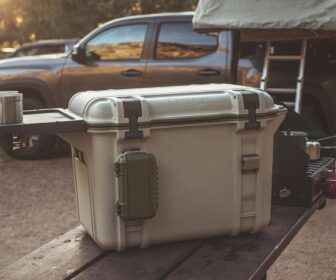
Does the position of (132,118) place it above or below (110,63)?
above

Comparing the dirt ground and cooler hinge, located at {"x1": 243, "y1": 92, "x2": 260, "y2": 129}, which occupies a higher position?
cooler hinge, located at {"x1": 243, "y1": 92, "x2": 260, "y2": 129}

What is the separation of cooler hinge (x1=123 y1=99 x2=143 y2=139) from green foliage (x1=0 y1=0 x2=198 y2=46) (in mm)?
12702

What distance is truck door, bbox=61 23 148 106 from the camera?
26.3 ft

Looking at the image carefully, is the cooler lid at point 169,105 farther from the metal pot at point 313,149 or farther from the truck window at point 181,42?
the truck window at point 181,42

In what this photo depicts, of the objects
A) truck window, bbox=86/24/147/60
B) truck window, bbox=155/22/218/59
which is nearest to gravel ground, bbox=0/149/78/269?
truck window, bbox=86/24/147/60

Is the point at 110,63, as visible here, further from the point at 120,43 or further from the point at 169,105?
the point at 169,105

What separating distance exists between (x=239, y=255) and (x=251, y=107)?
57 cm

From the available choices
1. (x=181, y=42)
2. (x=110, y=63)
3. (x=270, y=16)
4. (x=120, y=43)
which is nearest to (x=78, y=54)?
(x=110, y=63)

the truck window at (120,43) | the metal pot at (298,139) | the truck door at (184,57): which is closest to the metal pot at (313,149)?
the metal pot at (298,139)

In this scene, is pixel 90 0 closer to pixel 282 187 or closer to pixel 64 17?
pixel 64 17

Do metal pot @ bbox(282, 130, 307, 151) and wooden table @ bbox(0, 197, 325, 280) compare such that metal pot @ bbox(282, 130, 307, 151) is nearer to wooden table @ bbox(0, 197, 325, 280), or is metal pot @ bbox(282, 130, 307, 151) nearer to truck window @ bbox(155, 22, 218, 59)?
wooden table @ bbox(0, 197, 325, 280)

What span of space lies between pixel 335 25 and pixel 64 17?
14418mm

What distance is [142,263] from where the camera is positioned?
2270mm

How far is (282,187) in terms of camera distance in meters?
3.08
